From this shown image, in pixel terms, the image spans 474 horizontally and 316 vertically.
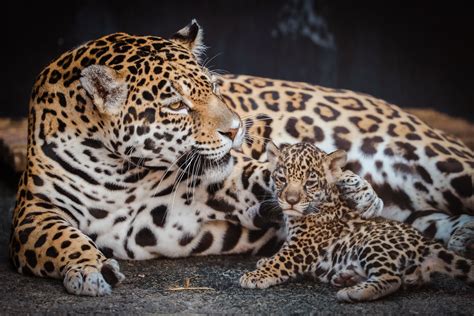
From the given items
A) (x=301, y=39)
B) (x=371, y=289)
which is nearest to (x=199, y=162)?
(x=371, y=289)

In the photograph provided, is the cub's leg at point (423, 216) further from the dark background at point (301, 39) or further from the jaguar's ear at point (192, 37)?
the dark background at point (301, 39)

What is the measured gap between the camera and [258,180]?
7.74 m

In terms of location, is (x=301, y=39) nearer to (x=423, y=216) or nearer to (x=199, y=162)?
(x=423, y=216)

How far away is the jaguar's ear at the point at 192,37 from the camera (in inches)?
308

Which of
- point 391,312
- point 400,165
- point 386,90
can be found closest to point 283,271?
point 391,312

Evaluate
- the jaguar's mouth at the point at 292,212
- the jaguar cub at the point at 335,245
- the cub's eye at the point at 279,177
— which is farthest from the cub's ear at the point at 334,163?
the jaguar's mouth at the point at 292,212

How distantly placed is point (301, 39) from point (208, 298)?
5972mm

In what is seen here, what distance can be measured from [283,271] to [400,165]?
231cm

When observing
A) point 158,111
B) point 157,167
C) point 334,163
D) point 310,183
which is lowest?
point 157,167

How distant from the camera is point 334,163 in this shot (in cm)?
732

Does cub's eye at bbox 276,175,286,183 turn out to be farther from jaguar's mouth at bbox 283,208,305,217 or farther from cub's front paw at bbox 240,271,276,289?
cub's front paw at bbox 240,271,276,289

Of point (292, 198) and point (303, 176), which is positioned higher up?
point (303, 176)

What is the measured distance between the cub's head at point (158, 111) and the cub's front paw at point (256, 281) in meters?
0.95

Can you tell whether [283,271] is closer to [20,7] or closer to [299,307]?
[299,307]
